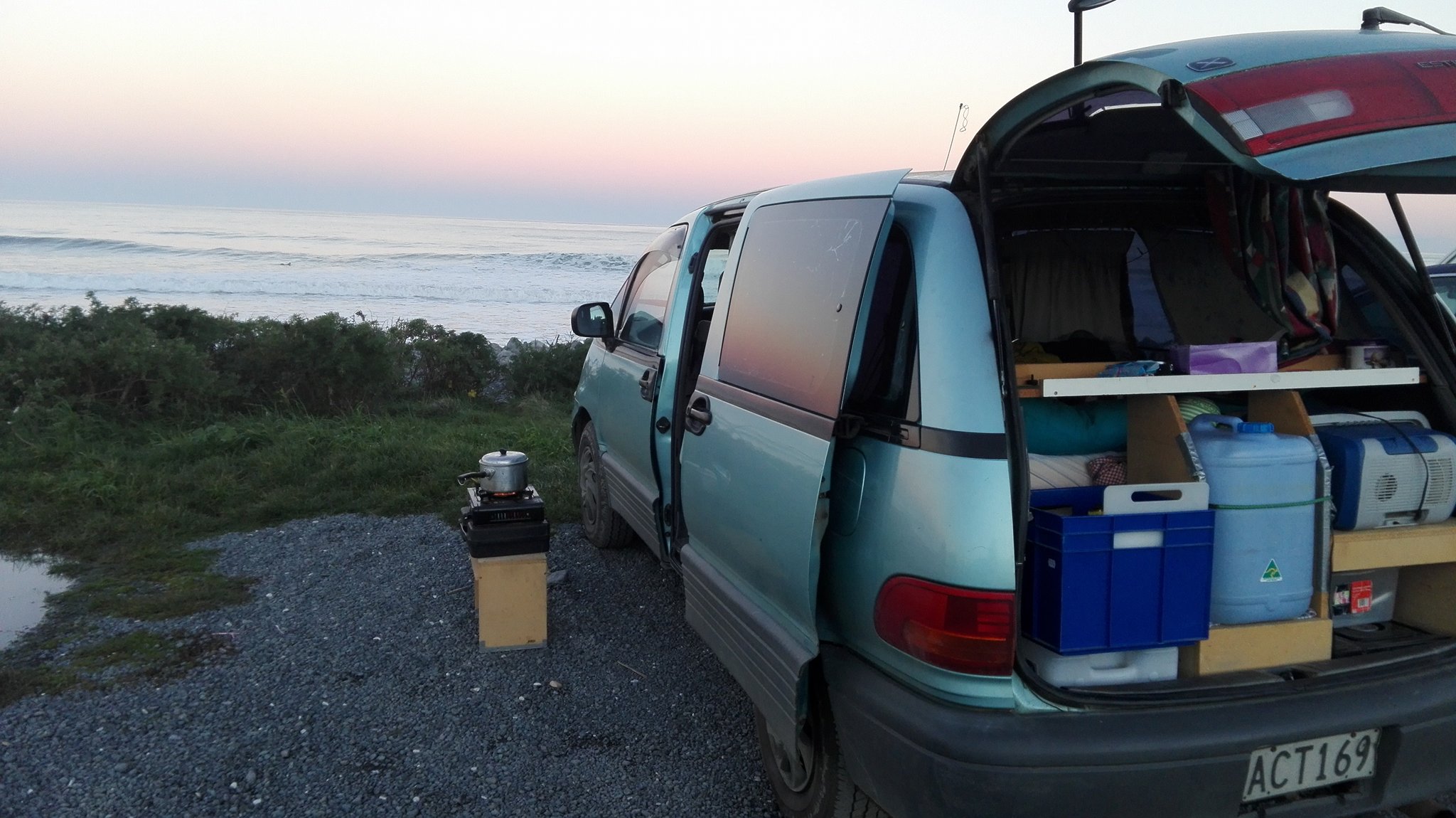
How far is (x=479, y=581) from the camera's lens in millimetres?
4391

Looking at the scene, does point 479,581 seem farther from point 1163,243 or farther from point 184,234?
point 184,234

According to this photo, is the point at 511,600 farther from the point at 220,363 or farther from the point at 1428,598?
the point at 220,363

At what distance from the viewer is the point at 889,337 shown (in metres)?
2.62

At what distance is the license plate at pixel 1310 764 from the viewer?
7.39 feet

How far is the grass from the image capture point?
4852 millimetres

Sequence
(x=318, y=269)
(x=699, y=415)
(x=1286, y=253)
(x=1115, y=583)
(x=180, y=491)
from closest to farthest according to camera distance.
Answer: (x=1115, y=583)
(x=1286, y=253)
(x=699, y=415)
(x=180, y=491)
(x=318, y=269)

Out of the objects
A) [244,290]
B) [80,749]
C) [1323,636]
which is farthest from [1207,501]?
[244,290]

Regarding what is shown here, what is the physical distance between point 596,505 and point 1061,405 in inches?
133

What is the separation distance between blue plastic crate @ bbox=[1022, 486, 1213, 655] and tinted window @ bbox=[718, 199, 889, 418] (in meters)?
0.63

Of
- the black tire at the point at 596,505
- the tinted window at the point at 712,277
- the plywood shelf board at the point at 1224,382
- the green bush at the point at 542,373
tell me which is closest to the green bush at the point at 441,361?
the green bush at the point at 542,373

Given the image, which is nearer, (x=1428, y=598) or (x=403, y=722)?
(x=1428, y=598)

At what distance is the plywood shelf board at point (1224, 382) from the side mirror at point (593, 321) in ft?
10.5

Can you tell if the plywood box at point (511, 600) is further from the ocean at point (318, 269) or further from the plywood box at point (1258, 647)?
the ocean at point (318, 269)

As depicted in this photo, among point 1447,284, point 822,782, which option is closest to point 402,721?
point 822,782
